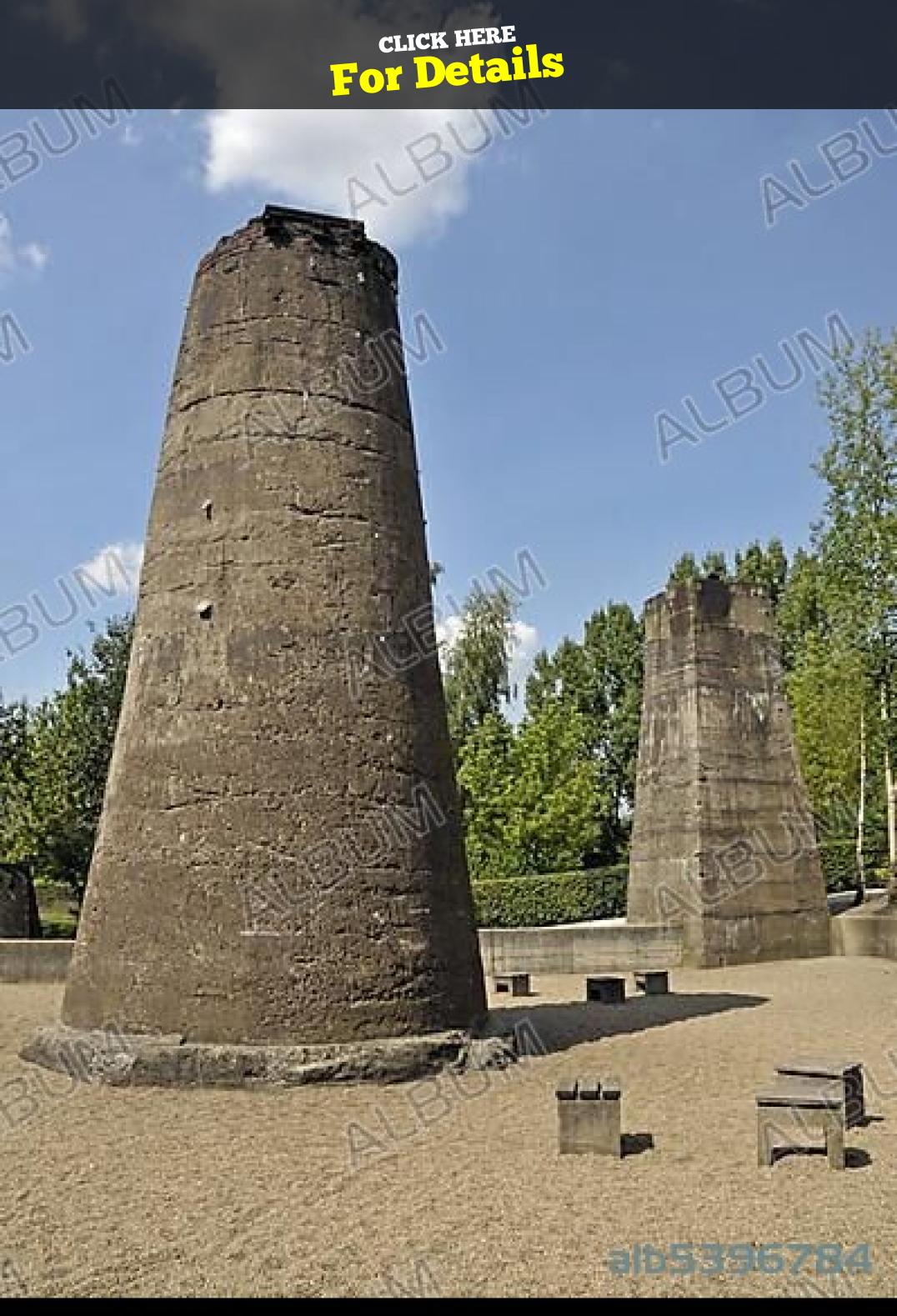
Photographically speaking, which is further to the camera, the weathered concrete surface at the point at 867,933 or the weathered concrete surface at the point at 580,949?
the weathered concrete surface at the point at 867,933

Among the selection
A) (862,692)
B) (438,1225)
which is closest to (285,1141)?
(438,1225)

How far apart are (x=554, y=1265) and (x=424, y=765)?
18.2 ft

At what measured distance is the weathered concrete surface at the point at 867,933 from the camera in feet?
67.4

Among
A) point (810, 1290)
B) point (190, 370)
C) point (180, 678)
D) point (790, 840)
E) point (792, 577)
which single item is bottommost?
point (810, 1290)

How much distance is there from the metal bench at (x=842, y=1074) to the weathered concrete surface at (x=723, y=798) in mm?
11714

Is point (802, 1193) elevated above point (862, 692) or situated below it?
below

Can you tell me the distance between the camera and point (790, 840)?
2119 centimetres

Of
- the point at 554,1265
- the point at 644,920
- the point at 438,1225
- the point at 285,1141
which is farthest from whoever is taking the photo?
the point at 644,920

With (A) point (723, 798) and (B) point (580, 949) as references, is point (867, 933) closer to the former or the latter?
(A) point (723, 798)

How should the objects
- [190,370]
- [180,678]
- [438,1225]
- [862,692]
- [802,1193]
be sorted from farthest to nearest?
[862,692]
[190,370]
[180,678]
[802,1193]
[438,1225]

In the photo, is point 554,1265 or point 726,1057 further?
point 726,1057

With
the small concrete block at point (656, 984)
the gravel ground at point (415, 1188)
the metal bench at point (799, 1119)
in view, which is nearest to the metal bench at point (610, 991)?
the small concrete block at point (656, 984)

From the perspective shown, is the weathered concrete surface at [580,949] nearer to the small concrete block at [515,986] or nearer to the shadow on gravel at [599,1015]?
the small concrete block at [515,986]
